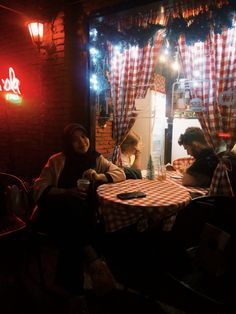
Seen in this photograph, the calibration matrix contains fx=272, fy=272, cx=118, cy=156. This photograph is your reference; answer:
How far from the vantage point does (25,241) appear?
3666 millimetres

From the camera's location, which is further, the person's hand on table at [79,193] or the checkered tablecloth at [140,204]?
the person's hand on table at [79,193]

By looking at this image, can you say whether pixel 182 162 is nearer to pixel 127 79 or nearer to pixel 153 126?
pixel 153 126

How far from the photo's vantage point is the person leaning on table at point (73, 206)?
285 centimetres

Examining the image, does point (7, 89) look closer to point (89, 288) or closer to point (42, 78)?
point (42, 78)

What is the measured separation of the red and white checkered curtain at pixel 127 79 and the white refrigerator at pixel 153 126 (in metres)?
1.50

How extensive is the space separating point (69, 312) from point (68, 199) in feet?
3.82

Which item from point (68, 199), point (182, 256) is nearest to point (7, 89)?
point (68, 199)

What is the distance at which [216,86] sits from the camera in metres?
3.32

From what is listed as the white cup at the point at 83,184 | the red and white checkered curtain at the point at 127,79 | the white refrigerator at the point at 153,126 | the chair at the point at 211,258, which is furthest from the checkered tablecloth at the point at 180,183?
the white refrigerator at the point at 153,126

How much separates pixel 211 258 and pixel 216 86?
2063mm

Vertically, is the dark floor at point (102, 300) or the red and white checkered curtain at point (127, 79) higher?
the red and white checkered curtain at point (127, 79)

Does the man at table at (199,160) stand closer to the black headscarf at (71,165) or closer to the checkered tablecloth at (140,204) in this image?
the checkered tablecloth at (140,204)

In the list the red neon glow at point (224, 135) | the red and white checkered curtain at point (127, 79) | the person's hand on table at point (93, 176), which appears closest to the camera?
the red neon glow at point (224, 135)

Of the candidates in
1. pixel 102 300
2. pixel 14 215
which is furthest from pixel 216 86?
pixel 14 215
